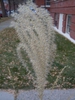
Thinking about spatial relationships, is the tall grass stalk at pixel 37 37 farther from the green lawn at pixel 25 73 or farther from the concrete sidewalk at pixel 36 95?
the concrete sidewalk at pixel 36 95

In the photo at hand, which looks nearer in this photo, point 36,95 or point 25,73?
point 36,95

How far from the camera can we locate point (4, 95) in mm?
4316

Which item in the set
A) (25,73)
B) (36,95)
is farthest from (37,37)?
(25,73)

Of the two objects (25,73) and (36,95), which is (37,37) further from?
(25,73)

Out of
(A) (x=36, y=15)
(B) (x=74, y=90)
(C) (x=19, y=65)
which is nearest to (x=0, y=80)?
(C) (x=19, y=65)

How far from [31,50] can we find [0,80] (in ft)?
10.9

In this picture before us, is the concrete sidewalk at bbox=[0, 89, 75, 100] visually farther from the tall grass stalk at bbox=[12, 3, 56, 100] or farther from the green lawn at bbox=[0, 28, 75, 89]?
the tall grass stalk at bbox=[12, 3, 56, 100]

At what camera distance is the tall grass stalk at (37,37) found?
1.81m

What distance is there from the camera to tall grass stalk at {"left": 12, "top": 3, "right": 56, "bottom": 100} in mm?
1809

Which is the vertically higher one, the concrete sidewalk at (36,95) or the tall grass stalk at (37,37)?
the tall grass stalk at (37,37)

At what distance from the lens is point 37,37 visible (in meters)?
1.88

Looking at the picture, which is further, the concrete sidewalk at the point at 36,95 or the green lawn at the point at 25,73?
the green lawn at the point at 25,73

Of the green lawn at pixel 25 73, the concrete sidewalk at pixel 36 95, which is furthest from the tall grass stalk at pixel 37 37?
the concrete sidewalk at pixel 36 95

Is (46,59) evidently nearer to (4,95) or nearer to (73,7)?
(4,95)
